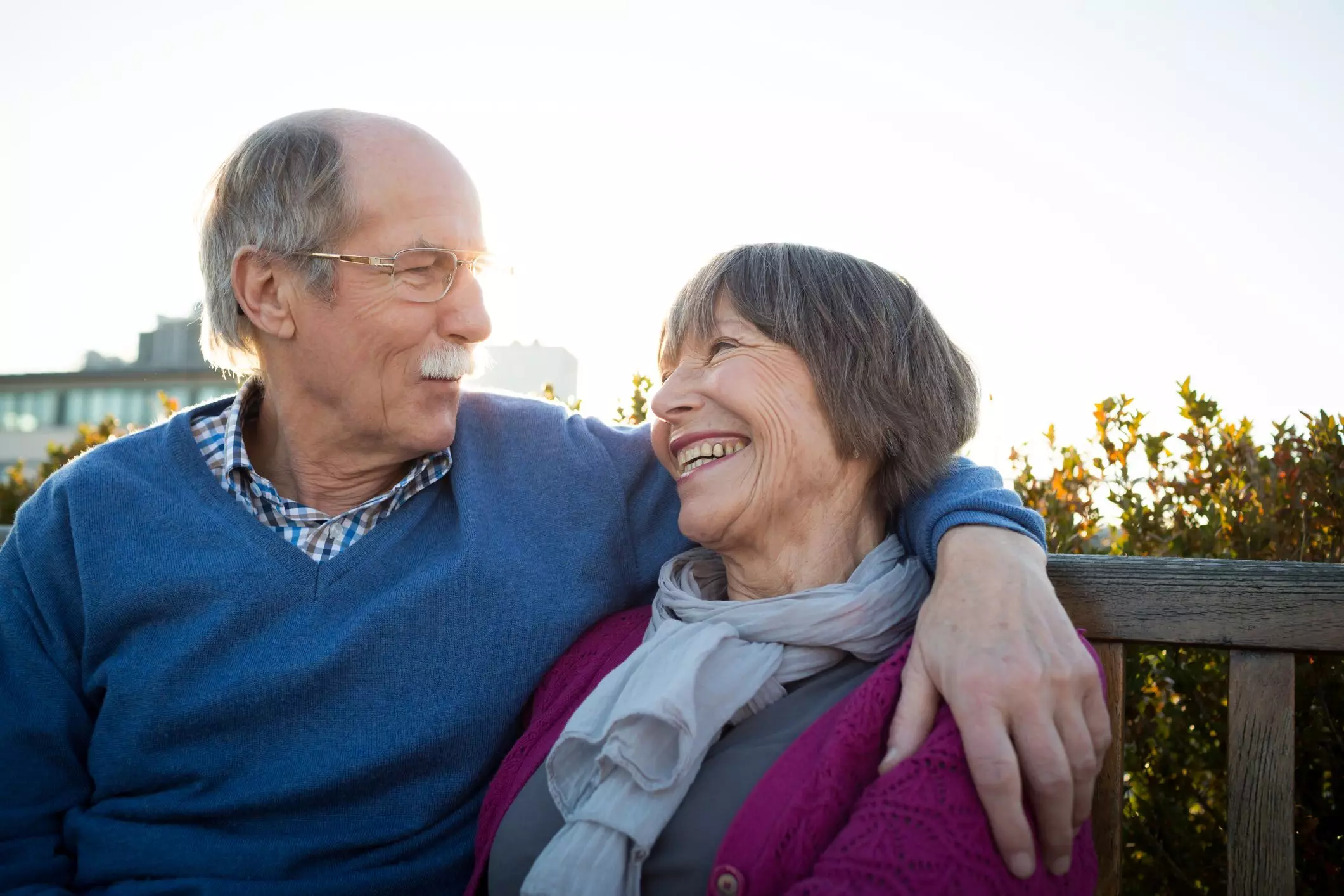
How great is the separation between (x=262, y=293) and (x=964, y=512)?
1.90 m

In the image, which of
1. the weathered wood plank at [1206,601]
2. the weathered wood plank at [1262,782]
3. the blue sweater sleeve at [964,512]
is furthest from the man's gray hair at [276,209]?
the weathered wood plank at [1262,782]

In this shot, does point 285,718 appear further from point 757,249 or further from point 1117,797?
point 1117,797

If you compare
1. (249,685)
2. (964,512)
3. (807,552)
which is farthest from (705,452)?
(249,685)

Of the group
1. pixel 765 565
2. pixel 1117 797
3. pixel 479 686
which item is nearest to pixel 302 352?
pixel 479 686

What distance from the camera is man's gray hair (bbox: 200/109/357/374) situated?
92.4 inches

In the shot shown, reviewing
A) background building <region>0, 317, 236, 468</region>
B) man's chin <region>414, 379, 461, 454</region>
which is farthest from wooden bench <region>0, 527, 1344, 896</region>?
background building <region>0, 317, 236, 468</region>

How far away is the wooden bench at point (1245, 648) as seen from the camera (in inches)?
69.2

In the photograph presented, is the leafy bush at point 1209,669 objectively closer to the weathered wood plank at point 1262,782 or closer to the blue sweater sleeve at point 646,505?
the weathered wood plank at point 1262,782

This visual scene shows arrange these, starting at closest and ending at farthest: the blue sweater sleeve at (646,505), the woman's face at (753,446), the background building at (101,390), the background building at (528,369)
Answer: the woman's face at (753,446) → the blue sweater sleeve at (646,505) → the background building at (528,369) → the background building at (101,390)

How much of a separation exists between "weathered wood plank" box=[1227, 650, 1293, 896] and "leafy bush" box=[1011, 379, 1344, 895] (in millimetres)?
568

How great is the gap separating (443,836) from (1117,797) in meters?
1.51

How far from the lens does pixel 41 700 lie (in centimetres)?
212

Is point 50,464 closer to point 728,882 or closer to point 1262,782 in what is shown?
point 728,882

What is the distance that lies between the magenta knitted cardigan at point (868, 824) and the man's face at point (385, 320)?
127 centimetres
